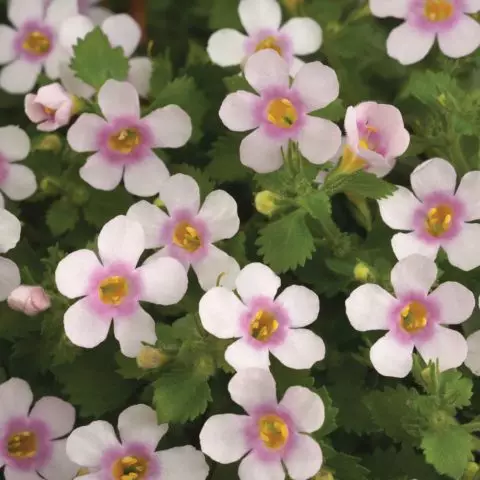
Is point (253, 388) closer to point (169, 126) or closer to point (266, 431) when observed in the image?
point (266, 431)

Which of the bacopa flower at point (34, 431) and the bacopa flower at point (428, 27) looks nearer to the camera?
the bacopa flower at point (34, 431)

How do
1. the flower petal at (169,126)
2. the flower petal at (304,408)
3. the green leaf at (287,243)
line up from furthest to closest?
the flower petal at (169,126)
the green leaf at (287,243)
the flower petal at (304,408)

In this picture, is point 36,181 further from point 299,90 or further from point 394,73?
point 394,73

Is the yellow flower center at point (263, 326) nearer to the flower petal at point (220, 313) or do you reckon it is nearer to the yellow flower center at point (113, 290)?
the flower petal at point (220, 313)

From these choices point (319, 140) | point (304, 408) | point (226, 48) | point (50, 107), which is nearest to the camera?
point (304, 408)

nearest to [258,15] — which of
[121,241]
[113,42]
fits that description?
[113,42]

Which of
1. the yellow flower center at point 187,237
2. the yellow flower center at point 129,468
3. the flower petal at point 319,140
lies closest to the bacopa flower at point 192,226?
the yellow flower center at point 187,237
